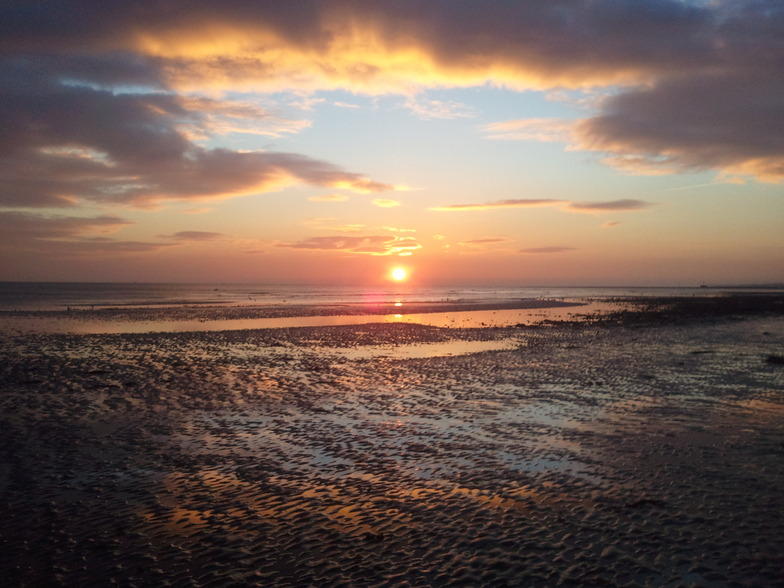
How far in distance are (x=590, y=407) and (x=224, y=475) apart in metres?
12.2

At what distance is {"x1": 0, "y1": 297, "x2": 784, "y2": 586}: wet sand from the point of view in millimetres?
7508

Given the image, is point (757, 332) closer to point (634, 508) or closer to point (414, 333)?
point (414, 333)

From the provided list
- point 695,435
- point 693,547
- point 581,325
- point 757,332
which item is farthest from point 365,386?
point 757,332

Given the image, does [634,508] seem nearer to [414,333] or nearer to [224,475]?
[224,475]

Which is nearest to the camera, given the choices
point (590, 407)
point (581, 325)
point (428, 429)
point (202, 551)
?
point (202, 551)

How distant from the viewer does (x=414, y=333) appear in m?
42.8

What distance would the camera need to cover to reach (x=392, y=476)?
1123 cm

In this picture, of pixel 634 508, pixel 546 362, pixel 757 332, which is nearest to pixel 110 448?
pixel 634 508

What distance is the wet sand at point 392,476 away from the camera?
751 centimetres

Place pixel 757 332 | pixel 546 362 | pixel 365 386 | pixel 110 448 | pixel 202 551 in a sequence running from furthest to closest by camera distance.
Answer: pixel 757 332, pixel 546 362, pixel 365 386, pixel 110 448, pixel 202 551

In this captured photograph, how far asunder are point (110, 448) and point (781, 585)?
1393 centimetres

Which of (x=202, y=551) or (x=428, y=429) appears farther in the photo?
(x=428, y=429)

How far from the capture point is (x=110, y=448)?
43.3ft

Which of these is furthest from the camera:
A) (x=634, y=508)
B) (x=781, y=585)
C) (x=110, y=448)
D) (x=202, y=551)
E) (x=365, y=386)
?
(x=365, y=386)
